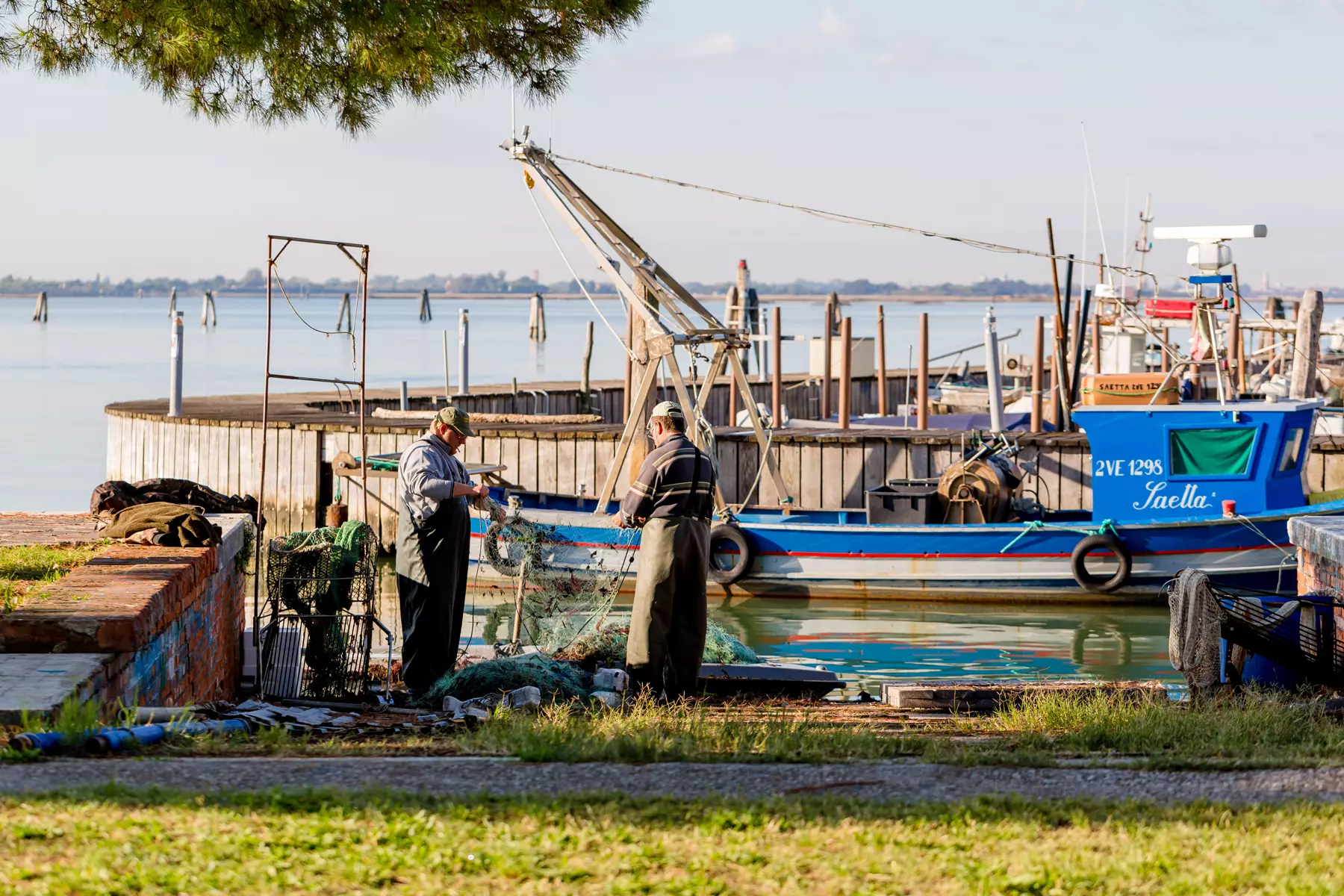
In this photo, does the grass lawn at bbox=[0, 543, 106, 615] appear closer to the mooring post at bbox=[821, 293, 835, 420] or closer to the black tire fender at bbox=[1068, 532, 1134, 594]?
the black tire fender at bbox=[1068, 532, 1134, 594]

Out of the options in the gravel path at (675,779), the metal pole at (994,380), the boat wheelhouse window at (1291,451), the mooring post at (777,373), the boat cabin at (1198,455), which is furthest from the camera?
the mooring post at (777,373)

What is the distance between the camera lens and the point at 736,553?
18.7 m

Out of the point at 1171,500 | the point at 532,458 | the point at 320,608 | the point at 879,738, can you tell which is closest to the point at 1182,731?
the point at 879,738

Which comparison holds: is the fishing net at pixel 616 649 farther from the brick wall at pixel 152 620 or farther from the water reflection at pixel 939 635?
the water reflection at pixel 939 635

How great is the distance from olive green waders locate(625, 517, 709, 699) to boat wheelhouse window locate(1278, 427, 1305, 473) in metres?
9.99

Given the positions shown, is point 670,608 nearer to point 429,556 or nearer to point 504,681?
point 504,681

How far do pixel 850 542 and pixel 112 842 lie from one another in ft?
46.6

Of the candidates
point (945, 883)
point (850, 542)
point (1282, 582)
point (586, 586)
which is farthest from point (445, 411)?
point (1282, 582)

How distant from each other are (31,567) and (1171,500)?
12722mm

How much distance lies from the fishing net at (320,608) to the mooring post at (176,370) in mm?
14033

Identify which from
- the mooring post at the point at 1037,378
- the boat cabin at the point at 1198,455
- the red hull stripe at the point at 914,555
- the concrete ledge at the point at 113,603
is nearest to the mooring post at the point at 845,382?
the mooring post at the point at 1037,378

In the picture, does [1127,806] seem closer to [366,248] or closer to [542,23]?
[542,23]

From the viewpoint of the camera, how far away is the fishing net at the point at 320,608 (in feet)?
31.7

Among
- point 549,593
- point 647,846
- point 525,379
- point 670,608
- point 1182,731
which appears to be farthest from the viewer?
point 525,379
